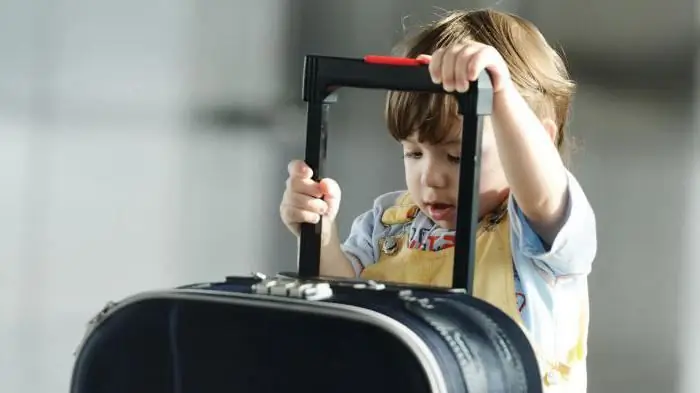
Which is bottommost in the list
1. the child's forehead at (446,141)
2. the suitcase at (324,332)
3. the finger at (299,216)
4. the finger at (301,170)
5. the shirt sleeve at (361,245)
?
the suitcase at (324,332)

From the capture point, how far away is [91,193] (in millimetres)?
1503

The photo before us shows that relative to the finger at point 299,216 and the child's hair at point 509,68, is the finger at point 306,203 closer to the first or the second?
the finger at point 299,216

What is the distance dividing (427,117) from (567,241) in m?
0.15

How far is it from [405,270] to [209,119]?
25.5 inches

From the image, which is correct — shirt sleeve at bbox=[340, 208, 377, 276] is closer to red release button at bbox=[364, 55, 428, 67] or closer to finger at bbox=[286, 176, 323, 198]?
finger at bbox=[286, 176, 323, 198]

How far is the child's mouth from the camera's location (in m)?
0.96

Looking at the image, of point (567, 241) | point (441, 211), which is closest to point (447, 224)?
point (441, 211)

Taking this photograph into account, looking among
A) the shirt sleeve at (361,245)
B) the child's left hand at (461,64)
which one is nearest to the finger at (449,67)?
the child's left hand at (461,64)

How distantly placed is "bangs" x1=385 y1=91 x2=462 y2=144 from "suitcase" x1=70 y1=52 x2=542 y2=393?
104 mm

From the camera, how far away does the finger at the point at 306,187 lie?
34.5 inches

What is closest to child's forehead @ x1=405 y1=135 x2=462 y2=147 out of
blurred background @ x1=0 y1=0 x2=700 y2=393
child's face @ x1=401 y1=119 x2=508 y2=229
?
child's face @ x1=401 y1=119 x2=508 y2=229

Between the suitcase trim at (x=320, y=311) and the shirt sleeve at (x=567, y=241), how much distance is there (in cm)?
21

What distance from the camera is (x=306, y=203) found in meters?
0.88

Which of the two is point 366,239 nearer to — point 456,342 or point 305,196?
point 305,196
